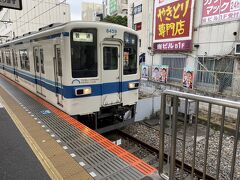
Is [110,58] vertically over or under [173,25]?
under

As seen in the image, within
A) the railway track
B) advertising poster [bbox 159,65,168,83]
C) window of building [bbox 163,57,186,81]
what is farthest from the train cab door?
advertising poster [bbox 159,65,168,83]

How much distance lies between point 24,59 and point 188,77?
7.96 m

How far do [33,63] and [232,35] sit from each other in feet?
27.2

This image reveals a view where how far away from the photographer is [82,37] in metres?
4.81

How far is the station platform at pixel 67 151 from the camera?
8.64 feet

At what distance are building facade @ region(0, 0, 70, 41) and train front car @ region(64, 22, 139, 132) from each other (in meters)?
29.7

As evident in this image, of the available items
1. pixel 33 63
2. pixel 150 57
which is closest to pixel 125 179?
pixel 33 63

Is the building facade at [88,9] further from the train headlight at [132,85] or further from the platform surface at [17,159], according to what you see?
the platform surface at [17,159]

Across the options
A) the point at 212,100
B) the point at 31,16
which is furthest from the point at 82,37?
the point at 31,16

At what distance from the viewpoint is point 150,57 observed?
46.6 feet

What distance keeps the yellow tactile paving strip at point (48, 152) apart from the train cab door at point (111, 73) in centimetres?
194

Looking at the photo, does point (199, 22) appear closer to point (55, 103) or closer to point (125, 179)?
point (55, 103)

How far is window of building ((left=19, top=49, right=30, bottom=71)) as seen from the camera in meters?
7.90

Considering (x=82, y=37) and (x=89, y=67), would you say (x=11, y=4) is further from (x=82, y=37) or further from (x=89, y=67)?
(x=89, y=67)
